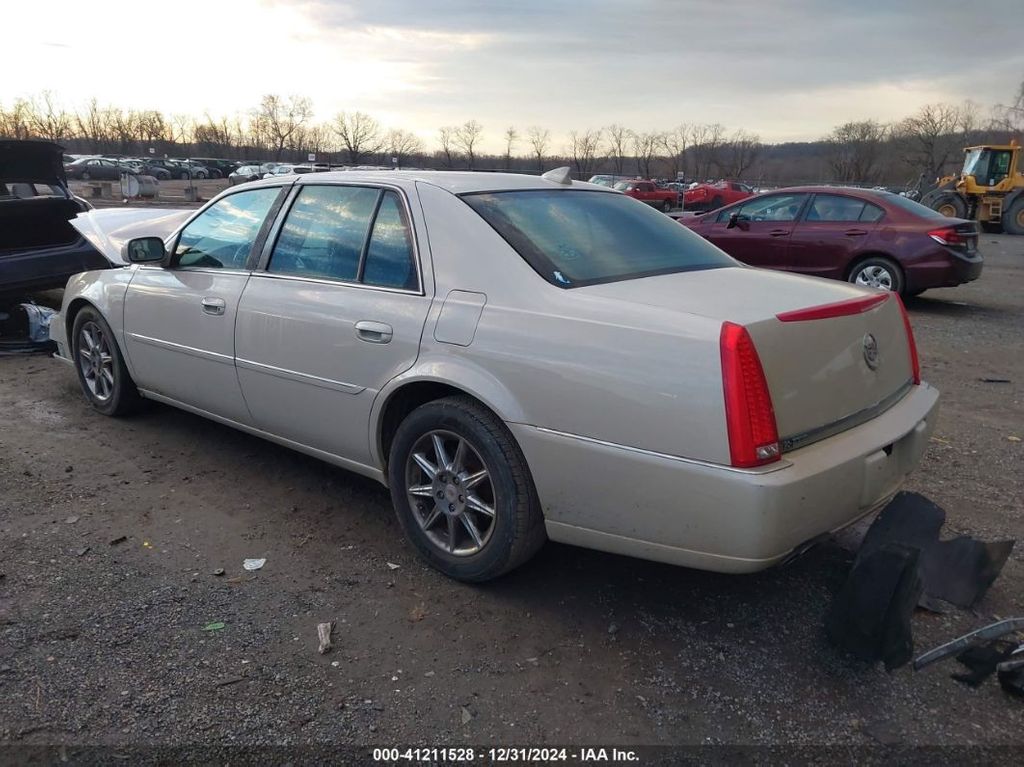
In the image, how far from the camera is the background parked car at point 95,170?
4400 centimetres

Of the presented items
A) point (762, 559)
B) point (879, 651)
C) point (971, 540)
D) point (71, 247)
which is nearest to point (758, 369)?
point (762, 559)

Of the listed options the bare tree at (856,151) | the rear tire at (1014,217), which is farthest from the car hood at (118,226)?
the bare tree at (856,151)

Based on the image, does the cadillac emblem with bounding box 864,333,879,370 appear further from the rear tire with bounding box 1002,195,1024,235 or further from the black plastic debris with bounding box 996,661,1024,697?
the rear tire with bounding box 1002,195,1024,235

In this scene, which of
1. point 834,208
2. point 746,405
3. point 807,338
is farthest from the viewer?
point 834,208

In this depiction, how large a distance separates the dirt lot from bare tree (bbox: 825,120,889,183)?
71490mm

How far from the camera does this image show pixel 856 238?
31.4 ft

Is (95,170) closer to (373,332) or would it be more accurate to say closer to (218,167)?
(218,167)

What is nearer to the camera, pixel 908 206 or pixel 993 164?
pixel 908 206

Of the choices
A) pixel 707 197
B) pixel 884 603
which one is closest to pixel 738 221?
pixel 884 603

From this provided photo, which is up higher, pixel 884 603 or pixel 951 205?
pixel 951 205

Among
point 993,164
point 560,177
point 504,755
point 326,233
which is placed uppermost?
point 993,164

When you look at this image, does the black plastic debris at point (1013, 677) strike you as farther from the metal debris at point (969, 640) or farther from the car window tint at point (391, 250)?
the car window tint at point (391, 250)

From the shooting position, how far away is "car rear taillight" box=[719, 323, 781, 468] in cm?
241

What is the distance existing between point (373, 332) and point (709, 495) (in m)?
1.57
